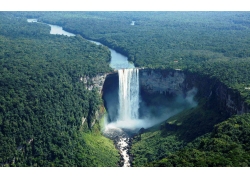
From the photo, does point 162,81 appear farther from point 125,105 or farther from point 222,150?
point 222,150

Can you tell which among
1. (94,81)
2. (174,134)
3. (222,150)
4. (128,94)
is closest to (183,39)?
(128,94)

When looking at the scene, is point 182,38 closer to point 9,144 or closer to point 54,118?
point 54,118

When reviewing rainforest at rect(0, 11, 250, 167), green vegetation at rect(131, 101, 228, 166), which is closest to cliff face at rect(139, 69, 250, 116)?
rainforest at rect(0, 11, 250, 167)

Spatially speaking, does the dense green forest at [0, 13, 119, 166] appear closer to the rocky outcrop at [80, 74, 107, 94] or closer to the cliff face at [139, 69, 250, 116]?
the rocky outcrop at [80, 74, 107, 94]

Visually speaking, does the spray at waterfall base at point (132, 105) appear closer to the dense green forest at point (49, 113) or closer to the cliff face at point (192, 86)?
the cliff face at point (192, 86)

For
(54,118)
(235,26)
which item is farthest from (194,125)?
(235,26)

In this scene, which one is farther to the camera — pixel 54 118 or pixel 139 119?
pixel 139 119

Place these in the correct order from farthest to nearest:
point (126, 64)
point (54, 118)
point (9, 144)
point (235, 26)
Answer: point (235, 26), point (126, 64), point (54, 118), point (9, 144)
